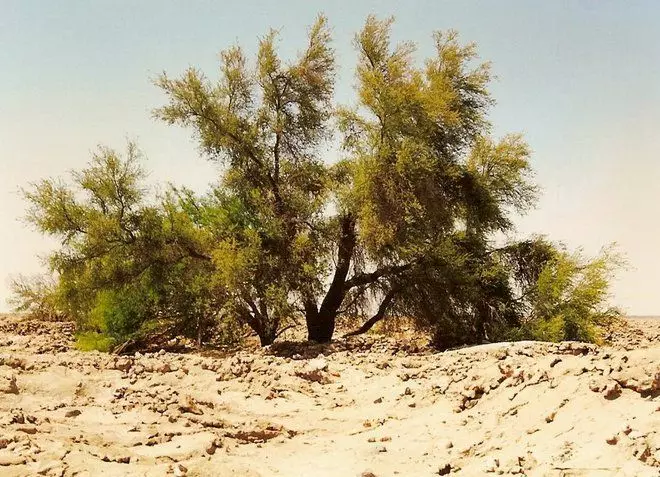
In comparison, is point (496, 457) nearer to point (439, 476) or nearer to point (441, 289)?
point (439, 476)

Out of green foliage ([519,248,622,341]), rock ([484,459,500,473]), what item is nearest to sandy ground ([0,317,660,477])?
rock ([484,459,500,473])

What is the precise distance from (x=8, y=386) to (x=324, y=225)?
7.95 meters

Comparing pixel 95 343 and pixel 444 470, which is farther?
pixel 95 343

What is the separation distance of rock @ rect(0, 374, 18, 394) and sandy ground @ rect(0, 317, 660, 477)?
0.02 m

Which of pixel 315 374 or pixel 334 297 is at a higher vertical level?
pixel 334 297

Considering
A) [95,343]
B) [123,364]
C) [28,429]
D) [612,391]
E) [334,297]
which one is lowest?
[28,429]

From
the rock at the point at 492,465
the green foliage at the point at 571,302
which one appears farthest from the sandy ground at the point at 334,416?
the green foliage at the point at 571,302

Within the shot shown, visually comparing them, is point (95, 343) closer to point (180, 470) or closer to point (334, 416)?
point (334, 416)

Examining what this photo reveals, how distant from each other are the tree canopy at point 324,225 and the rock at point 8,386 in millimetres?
5605

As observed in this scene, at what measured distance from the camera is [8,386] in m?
6.68

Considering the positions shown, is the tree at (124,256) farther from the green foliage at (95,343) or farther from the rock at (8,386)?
the rock at (8,386)

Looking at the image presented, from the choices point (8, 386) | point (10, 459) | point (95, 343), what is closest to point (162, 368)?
point (8, 386)

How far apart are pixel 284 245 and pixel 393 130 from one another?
131 inches

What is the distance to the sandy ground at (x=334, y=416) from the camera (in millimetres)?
4316
